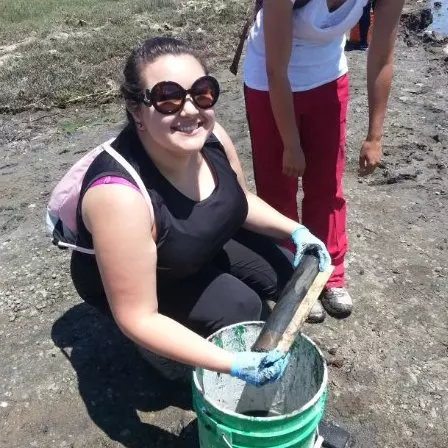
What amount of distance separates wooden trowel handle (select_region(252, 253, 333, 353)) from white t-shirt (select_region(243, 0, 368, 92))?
0.86 meters

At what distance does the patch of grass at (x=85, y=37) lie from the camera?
6.02 meters

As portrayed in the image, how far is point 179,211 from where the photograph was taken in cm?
201

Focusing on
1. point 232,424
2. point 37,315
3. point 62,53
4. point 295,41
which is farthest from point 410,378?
point 62,53

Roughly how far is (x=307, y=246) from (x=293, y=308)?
0.38 meters

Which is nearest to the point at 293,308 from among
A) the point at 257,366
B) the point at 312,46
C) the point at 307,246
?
the point at 257,366

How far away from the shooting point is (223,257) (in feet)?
8.11

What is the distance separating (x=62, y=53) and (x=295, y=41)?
209 inches

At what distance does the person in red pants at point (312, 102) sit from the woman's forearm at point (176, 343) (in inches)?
40.3

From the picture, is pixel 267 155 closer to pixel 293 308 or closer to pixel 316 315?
pixel 316 315

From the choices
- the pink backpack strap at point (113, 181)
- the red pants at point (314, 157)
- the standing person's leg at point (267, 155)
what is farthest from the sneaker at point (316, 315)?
the pink backpack strap at point (113, 181)

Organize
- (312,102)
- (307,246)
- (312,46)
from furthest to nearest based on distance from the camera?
(312,102)
(312,46)
(307,246)

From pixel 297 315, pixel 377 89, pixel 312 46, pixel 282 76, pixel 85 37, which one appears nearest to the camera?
pixel 297 315

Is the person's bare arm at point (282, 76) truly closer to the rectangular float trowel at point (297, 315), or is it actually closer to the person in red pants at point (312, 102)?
the person in red pants at point (312, 102)

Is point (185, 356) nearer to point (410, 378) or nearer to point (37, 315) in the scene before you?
point (410, 378)
